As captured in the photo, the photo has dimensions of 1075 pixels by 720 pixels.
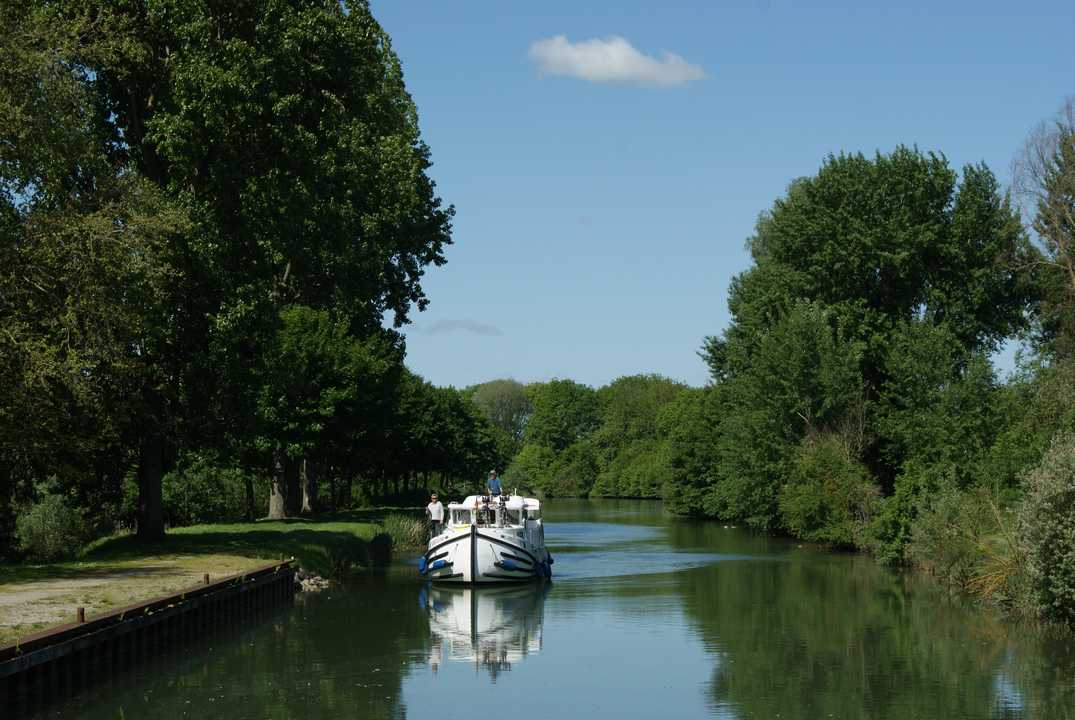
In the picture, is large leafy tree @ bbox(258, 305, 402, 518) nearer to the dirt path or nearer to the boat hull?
the boat hull

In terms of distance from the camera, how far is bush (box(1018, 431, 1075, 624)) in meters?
28.1

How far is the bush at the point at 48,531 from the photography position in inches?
1970

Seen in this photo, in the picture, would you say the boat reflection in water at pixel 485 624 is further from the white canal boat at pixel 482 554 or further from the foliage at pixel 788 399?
the foliage at pixel 788 399

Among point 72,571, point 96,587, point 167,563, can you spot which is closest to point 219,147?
point 167,563

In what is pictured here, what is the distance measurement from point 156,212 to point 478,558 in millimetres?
16723

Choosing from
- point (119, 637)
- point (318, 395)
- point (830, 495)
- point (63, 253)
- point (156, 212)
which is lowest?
point (119, 637)

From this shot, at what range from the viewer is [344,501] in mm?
86125

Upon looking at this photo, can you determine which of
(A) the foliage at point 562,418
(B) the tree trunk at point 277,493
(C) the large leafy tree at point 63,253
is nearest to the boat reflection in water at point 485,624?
(C) the large leafy tree at point 63,253

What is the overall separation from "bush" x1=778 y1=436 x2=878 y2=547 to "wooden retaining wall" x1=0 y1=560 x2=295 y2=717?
29463 millimetres

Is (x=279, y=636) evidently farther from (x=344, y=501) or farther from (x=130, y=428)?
(x=344, y=501)

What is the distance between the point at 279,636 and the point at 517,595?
12267 mm

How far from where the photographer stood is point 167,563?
3353 centimetres

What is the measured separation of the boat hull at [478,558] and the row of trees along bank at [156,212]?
7.48 metres

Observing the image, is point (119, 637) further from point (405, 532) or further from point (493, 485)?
point (405, 532)
